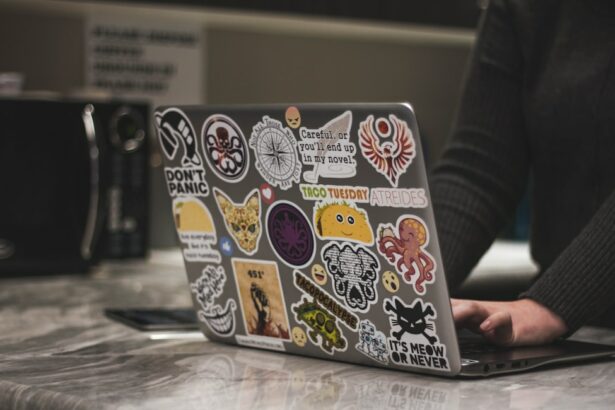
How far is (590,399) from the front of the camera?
2.82 feet

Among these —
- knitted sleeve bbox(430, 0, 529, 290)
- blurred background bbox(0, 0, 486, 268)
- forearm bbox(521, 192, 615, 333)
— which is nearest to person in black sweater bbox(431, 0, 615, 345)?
knitted sleeve bbox(430, 0, 529, 290)

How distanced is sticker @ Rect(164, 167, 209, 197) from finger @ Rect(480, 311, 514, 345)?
292 mm

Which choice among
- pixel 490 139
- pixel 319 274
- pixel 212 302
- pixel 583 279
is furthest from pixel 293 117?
pixel 490 139

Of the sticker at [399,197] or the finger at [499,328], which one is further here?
the finger at [499,328]

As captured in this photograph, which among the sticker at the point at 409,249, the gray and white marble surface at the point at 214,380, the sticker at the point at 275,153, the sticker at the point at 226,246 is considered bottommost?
the gray and white marble surface at the point at 214,380

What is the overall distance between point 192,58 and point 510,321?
1.47 meters

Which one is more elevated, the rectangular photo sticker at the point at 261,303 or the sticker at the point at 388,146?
the sticker at the point at 388,146

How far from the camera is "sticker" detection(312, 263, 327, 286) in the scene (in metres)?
0.95

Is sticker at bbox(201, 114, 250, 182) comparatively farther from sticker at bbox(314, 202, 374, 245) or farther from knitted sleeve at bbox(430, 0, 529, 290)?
knitted sleeve at bbox(430, 0, 529, 290)

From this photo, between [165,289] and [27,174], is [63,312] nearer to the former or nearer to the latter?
[165,289]

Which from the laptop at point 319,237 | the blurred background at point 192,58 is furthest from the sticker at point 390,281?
the blurred background at point 192,58

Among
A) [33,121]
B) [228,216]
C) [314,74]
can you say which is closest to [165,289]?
[33,121]

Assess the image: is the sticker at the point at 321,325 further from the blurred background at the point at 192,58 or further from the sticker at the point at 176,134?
the blurred background at the point at 192,58

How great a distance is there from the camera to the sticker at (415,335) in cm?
89
